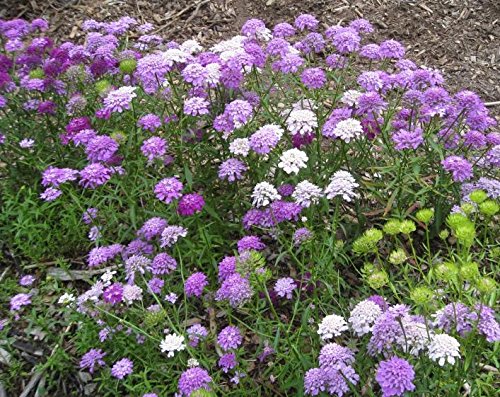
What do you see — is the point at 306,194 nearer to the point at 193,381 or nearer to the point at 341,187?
the point at 341,187

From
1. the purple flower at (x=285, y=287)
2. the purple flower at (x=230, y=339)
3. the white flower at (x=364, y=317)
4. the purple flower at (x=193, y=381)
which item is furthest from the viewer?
the purple flower at (x=285, y=287)

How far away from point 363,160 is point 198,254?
3.44 ft

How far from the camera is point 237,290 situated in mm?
2516

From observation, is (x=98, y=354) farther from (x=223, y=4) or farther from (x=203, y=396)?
(x=223, y=4)

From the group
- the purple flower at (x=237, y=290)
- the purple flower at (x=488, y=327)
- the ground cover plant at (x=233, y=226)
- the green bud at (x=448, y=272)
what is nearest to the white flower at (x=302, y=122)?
the ground cover plant at (x=233, y=226)

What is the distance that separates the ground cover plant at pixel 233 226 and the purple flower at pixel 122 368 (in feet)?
0.03

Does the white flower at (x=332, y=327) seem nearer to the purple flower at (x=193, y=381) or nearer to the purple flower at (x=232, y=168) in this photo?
the purple flower at (x=193, y=381)

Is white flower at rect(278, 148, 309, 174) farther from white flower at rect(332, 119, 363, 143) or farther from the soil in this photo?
the soil

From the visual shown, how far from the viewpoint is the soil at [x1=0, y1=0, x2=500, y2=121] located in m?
5.39

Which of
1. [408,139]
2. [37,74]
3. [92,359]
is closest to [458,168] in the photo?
[408,139]

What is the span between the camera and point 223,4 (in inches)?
237

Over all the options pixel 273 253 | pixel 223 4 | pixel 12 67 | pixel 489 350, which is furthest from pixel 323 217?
pixel 223 4

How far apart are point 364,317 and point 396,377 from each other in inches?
11.8

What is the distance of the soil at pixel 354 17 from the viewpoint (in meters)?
5.39
